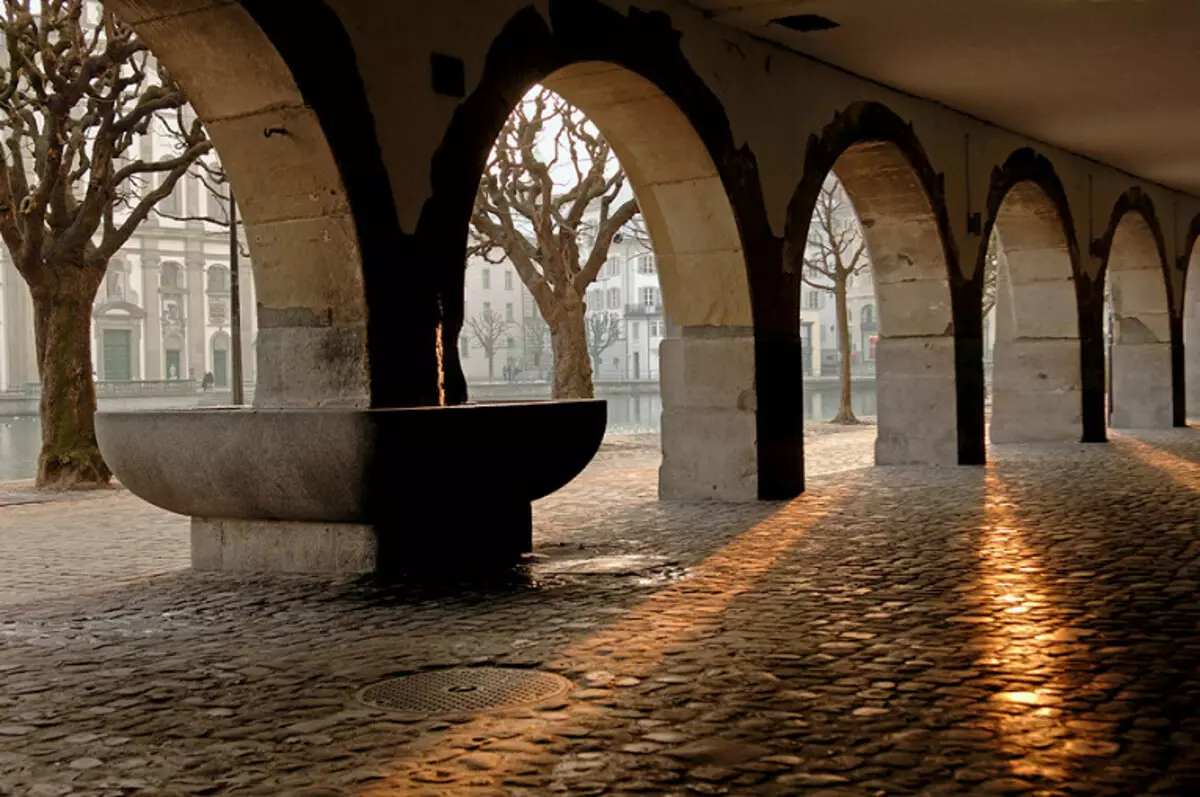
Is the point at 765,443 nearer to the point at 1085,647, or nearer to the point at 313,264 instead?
the point at 313,264

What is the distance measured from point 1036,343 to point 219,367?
56614mm

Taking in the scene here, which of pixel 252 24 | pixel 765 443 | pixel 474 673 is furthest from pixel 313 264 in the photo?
pixel 765 443

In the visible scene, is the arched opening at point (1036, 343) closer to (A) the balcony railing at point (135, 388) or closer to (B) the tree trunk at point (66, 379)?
(B) the tree trunk at point (66, 379)

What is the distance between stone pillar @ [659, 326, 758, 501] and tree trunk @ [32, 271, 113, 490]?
6775 millimetres

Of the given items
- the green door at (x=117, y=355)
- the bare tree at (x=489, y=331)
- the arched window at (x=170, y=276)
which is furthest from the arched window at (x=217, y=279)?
the bare tree at (x=489, y=331)

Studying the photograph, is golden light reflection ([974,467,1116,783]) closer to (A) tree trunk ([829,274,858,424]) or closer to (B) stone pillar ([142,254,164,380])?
(A) tree trunk ([829,274,858,424])

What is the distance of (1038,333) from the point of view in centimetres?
1700

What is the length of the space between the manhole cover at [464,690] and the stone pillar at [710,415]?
5827 millimetres

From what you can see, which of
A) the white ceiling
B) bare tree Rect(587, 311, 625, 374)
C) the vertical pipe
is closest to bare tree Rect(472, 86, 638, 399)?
the vertical pipe

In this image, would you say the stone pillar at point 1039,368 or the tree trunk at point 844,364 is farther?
the tree trunk at point 844,364

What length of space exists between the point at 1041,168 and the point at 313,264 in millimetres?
10884

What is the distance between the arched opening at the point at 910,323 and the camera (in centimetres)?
1305

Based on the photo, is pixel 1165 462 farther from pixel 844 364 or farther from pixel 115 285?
pixel 115 285

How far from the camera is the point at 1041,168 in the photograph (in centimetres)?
1552
